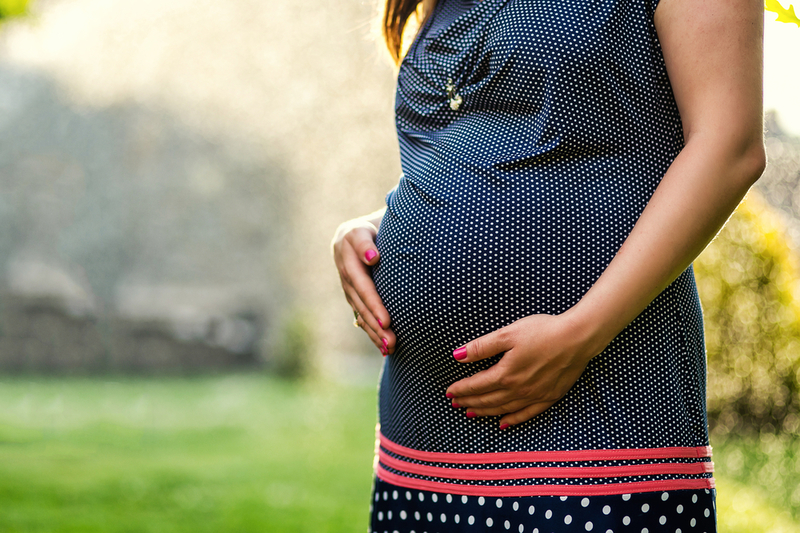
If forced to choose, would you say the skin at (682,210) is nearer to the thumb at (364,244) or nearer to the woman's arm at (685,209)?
the woman's arm at (685,209)

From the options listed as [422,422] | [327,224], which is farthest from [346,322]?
[422,422]

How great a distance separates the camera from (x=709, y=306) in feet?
16.6

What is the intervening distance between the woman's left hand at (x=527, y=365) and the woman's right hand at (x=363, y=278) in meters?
0.17

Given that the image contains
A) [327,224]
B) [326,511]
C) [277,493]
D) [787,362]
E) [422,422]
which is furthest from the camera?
[327,224]

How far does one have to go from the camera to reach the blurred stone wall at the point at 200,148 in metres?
9.64

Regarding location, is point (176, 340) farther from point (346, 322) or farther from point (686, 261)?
point (686, 261)

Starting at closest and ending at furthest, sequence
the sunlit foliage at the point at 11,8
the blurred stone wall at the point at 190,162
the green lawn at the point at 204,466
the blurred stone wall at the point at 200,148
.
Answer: the sunlit foliage at the point at 11,8 → the green lawn at the point at 204,466 → the blurred stone wall at the point at 190,162 → the blurred stone wall at the point at 200,148

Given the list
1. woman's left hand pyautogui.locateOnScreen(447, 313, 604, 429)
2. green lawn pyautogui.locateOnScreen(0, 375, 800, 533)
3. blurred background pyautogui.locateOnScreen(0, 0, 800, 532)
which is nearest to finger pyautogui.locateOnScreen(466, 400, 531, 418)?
woman's left hand pyautogui.locateOnScreen(447, 313, 604, 429)

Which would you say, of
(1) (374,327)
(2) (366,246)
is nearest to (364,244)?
(2) (366,246)

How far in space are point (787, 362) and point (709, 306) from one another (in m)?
0.61

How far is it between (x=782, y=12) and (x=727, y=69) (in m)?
0.32

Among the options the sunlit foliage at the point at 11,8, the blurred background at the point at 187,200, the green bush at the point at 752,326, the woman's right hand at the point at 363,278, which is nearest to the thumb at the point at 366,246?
the woman's right hand at the point at 363,278

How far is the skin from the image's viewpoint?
0.81 m

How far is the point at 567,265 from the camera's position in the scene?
89cm
